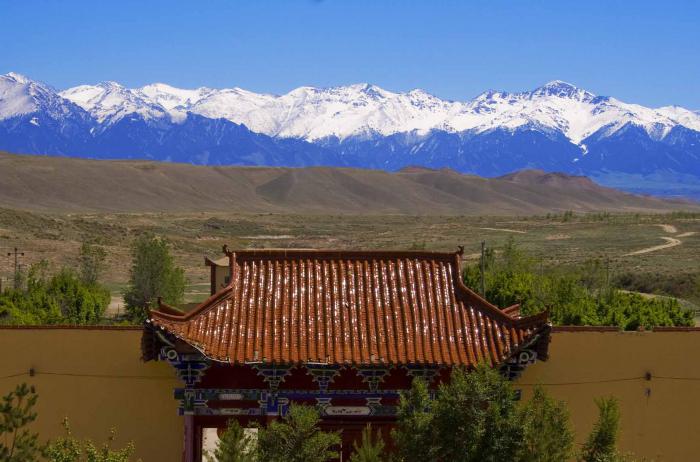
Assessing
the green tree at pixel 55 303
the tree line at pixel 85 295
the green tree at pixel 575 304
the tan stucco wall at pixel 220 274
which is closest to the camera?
the tan stucco wall at pixel 220 274

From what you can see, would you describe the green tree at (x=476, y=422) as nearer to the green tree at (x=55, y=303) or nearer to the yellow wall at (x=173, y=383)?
the yellow wall at (x=173, y=383)

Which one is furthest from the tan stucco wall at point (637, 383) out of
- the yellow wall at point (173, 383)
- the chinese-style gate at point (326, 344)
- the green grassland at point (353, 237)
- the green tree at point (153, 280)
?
the green grassland at point (353, 237)

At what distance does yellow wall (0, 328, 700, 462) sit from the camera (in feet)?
54.2

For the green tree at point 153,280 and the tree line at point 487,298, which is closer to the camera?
the tree line at point 487,298

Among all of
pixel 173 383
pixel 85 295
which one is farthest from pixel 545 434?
pixel 85 295

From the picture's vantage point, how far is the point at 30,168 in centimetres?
18050

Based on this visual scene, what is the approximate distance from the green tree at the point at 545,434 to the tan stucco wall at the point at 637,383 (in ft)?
14.6

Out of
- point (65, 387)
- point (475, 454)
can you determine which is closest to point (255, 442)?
point (475, 454)

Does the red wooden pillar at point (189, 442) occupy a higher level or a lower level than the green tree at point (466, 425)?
lower

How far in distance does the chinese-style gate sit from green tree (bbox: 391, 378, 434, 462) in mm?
2689

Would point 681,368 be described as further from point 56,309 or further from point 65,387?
point 56,309

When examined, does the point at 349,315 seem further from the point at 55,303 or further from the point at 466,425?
the point at 55,303

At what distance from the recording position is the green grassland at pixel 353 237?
80562 millimetres

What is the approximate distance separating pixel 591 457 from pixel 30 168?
178m
